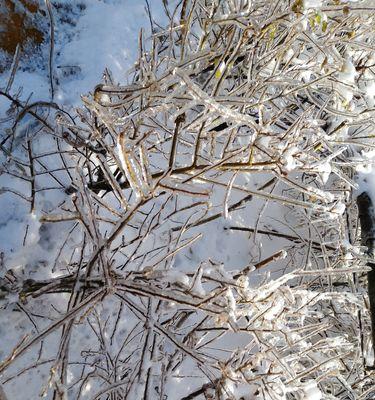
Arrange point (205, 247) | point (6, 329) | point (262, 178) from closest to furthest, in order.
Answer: point (6, 329) → point (205, 247) → point (262, 178)

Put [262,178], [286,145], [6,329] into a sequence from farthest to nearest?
[262,178], [6,329], [286,145]

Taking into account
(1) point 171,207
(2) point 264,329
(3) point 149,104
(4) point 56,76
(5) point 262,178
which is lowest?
(2) point 264,329

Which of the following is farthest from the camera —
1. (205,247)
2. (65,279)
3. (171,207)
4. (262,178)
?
(262,178)

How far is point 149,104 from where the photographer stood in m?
1.67

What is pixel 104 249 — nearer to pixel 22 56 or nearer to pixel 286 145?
pixel 286 145

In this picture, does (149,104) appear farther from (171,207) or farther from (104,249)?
(171,207)

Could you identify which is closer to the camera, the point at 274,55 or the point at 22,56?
the point at 274,55

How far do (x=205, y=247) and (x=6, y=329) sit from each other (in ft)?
5.21

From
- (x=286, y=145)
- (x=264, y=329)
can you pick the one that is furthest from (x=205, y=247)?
(x=286, y=145)

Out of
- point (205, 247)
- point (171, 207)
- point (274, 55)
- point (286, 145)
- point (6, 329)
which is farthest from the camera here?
point (205, 247)

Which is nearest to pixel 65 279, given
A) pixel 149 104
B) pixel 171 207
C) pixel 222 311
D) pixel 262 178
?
pixel 222 311

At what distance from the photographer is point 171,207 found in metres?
3.28

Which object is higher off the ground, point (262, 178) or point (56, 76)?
point (56, 76)

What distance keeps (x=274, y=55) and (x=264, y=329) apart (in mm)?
1255
